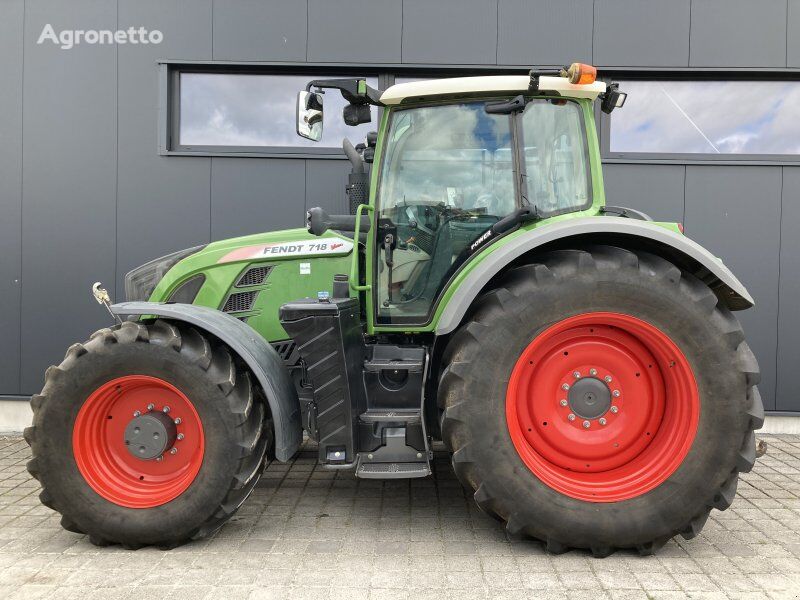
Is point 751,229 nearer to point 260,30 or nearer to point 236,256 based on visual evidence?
point 236,256

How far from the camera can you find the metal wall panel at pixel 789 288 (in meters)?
5.23

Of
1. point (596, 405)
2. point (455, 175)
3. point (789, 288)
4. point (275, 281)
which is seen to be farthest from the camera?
point (789, 288)

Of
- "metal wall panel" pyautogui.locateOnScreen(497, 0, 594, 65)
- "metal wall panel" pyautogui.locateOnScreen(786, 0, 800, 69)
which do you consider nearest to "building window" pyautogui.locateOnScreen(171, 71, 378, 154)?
"metal wall panel" pyautogui.locateOnScreen(497, 0, 594, 65)

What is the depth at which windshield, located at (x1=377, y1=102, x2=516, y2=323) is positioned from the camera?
315 cm

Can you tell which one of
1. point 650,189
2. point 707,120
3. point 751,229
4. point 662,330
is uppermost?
point 707,120

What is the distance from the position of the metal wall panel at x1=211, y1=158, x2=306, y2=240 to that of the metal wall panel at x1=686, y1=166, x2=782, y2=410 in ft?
11.1

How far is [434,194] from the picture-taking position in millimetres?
3195

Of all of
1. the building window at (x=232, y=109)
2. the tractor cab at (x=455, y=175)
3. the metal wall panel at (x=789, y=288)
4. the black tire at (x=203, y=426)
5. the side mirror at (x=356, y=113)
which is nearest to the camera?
the black tire at (x=203, y=426)

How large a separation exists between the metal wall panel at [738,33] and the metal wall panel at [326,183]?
3.13 m

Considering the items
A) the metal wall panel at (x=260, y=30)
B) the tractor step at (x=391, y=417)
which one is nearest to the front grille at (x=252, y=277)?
the tractor step at (x=391, y=417)

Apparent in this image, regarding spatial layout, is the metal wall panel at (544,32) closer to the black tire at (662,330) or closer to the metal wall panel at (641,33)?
the metal wall panel at (641,33)

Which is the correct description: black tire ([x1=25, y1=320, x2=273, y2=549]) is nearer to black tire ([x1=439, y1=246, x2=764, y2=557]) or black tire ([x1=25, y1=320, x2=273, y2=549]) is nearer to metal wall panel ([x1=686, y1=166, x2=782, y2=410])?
black tire ([x1=439, y1=246, x2=764, y2=557])

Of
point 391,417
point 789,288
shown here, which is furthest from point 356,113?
point 789,288

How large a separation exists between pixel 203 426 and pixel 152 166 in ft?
10.6
